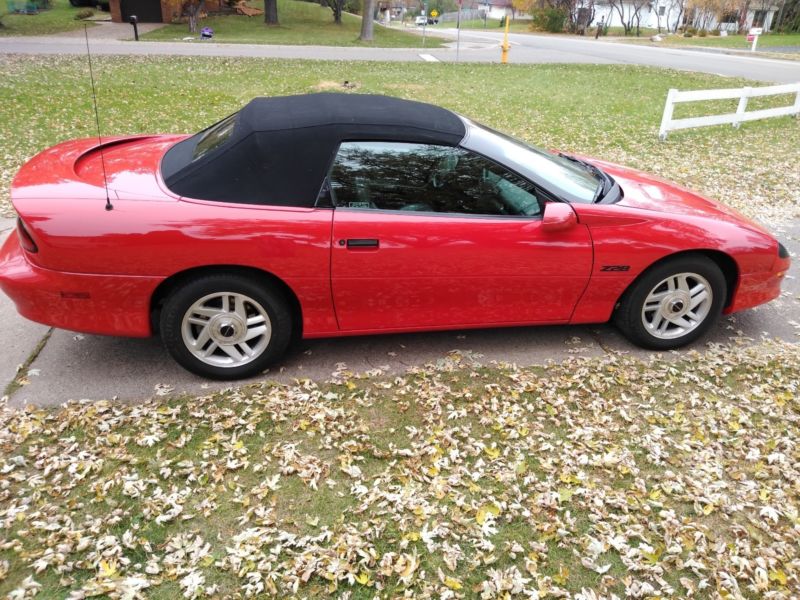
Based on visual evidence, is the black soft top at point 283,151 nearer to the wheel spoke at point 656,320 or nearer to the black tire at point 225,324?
the black tire at point 225,324

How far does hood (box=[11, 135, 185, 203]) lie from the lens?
331cm

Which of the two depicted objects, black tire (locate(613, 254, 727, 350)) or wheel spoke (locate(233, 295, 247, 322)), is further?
black tire (locate(613, 254, 727, 350))

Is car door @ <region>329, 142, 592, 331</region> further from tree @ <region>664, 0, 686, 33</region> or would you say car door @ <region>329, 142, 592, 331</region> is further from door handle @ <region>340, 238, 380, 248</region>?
tree @ <region>664, 0, 686, 33</region>

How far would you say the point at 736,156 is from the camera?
10.0 m

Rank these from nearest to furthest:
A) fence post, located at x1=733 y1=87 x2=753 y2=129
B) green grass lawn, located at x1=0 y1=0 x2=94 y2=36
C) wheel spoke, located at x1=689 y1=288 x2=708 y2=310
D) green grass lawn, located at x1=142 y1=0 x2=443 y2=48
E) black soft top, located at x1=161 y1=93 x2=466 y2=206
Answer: black soft top, located at x1=161 y1=93 x2=466 y2=206 < wheel spoke, located at x1=689 y1=288 x2=708 y2=310 < fence post, located at x1=733 y1=87 x2=753 y2=129 < green grass lawn, located at x1=0 y1=0 x2=94 y2=36 < green grass lawn, located at x1=142 y1=0 x2=443 y2=48

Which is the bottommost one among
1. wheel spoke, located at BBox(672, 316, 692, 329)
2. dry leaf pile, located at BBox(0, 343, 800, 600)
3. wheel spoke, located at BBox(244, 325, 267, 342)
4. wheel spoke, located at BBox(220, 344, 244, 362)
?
dry leaf pile, located at BBox(0, 343, 800, 600)

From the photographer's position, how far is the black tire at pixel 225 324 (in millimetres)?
3336

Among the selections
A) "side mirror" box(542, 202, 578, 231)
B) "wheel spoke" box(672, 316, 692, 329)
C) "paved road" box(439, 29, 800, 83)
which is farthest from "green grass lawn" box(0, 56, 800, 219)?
"side mirror" box(542, 202, 578, 231)

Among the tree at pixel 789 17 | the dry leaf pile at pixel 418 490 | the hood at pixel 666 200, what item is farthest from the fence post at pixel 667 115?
the tree at pixel 789 17

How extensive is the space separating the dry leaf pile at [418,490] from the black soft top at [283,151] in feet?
3.77

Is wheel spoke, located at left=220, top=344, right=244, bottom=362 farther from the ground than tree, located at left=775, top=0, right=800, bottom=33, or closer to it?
closer to it

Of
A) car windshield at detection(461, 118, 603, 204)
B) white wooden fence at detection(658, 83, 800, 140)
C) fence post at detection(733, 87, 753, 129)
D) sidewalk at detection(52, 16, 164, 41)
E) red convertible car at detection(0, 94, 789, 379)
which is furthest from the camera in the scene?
sidewalk at detection(52, 16, 164, 41)

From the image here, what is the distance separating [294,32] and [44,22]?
1260 centimetres

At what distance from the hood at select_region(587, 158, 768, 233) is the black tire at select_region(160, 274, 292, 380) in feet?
7.49
